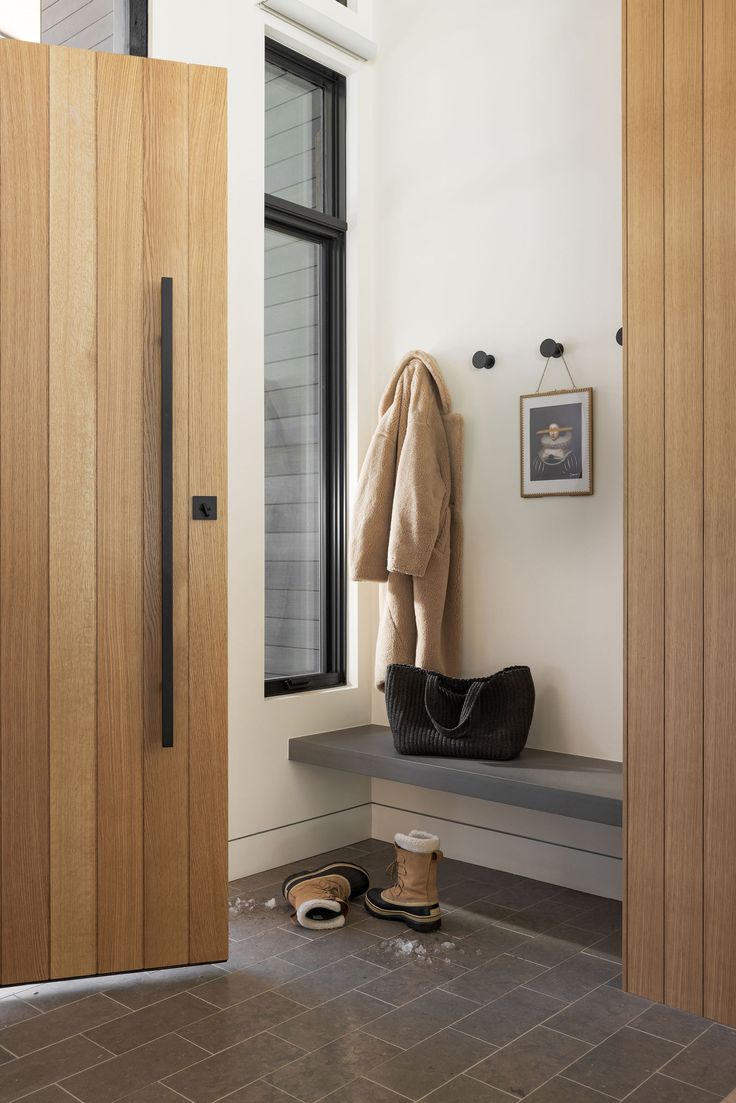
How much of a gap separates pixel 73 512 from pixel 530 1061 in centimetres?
149

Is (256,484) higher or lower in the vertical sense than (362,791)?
higher

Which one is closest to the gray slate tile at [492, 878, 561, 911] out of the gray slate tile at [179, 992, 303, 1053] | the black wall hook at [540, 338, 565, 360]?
the gray slate tile at [179, 992, 303, 1053]

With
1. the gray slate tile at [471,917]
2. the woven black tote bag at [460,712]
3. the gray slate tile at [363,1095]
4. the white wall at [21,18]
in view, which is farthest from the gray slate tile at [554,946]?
the white wall at [21,18]

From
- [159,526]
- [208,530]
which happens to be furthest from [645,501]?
[159,526]

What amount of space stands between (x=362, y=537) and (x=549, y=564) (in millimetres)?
580

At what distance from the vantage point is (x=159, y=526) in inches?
85.8

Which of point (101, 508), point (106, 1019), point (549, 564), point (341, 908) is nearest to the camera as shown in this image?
point (106, 1019)

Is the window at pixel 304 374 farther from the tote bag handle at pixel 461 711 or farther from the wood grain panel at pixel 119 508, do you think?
the wood grain panel at pixel 119 508

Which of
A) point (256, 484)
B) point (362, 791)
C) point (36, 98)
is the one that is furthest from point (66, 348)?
point (362, 791)

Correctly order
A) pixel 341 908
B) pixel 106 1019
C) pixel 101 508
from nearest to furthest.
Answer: pixel 106 1019, pixel 101 508, pixel 341 908

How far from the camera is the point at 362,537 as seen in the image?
9.60 feet

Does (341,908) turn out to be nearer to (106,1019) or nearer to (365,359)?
(106,1019)

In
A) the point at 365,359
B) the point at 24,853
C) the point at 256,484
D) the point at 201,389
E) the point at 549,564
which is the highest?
the point at 365,359

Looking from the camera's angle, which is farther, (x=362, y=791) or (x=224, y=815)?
(x=362, y=791)
